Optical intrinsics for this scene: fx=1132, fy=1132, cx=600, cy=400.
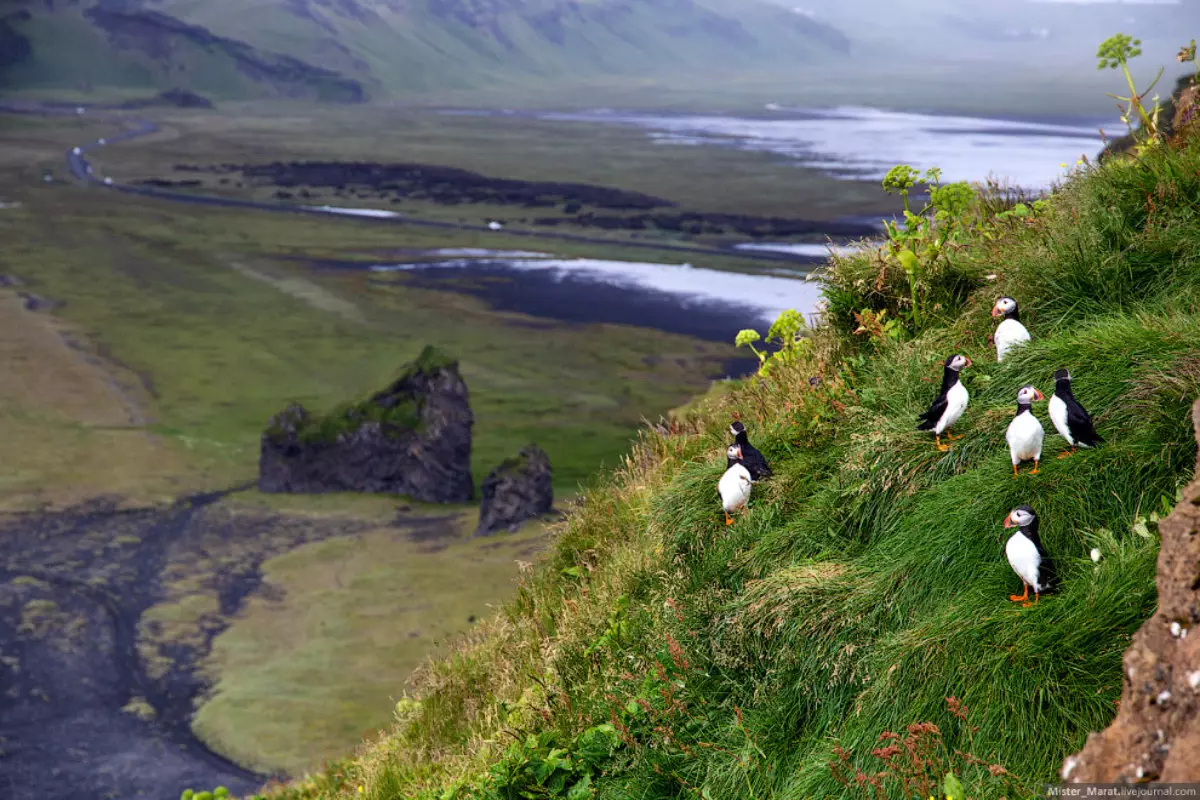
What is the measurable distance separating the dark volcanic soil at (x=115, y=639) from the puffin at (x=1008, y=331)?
2233 centimetres

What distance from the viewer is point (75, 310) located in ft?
235

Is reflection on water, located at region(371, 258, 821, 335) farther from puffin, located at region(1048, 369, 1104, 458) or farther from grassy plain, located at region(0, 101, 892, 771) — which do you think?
puffin, located at region(1048, 369, 1104, 458)

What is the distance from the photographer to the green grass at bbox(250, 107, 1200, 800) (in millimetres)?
4746

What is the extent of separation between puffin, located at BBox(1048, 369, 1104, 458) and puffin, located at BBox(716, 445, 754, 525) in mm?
1808

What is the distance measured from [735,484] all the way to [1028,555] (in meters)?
2.07

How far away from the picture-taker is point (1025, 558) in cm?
473

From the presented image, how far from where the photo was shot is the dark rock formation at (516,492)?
135 ft

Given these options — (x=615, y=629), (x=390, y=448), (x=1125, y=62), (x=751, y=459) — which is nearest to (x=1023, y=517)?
(x=751, y=459)

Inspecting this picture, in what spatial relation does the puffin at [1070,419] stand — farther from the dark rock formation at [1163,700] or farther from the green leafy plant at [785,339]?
the green leafy plant at [785,339]

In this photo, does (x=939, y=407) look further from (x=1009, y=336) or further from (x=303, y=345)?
(x=303, y=345)

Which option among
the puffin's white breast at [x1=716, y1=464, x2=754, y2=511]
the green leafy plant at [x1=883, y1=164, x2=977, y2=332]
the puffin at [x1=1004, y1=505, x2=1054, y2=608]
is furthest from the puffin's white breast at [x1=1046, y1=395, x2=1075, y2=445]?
the green leafy plant at [x1=883, y1=164, x2=977, y2=332]

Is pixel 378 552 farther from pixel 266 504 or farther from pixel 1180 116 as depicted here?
pixel 1180 116

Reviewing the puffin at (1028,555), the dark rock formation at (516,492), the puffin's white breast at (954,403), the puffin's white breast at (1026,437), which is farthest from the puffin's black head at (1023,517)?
the dark rock formation at (516,492)

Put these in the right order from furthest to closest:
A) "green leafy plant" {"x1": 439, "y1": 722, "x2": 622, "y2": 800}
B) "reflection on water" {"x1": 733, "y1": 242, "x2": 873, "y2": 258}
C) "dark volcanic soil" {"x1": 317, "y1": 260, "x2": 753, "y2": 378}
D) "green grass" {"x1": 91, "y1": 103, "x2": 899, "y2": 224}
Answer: "green grass" {"x1": 91, "y1": 103, "x2": 899, "y2": 224} < "reflection on water" {"x1": 733, "y1": 242, "x2": 873, "y2": 258} < "dark volcanic soil" {"x1": 317, "y1": 260, "x2": 753, "y2": 378} < "green leafy plant" {"x1": 439, "y1": 722, "x2": 622, "y2": 800}
